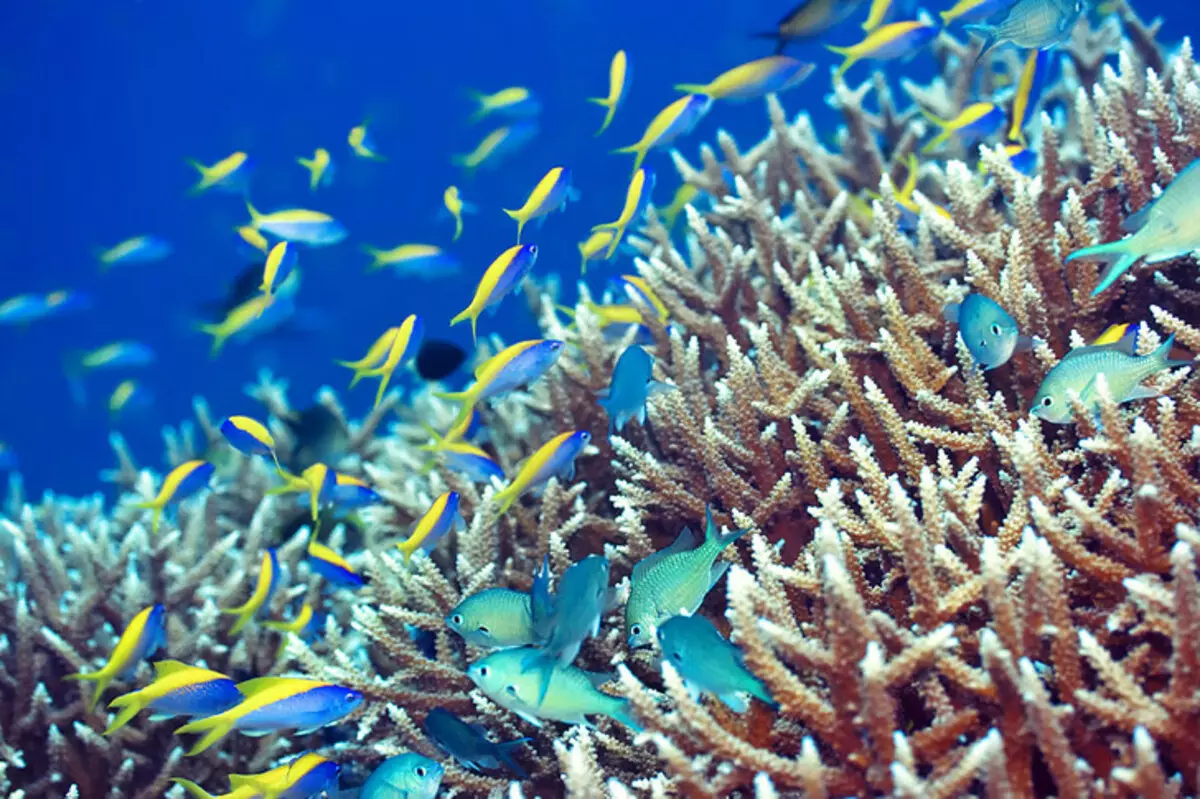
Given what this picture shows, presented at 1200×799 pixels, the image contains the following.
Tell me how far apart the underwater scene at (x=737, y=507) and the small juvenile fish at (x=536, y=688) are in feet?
0.04

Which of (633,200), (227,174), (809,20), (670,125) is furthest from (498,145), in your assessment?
(809,20)

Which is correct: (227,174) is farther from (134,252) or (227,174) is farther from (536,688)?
(536,688)

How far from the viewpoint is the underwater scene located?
5.36 feet

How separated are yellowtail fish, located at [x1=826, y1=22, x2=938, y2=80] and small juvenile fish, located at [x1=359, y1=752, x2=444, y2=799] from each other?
13.8 ft

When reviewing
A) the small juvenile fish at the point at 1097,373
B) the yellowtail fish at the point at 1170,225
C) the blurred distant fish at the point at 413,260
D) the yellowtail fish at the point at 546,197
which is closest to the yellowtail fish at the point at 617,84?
the yellowtail fish at the point at 546,197

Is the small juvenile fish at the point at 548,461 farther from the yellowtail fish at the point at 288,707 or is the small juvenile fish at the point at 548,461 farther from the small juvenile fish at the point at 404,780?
the small juvenile fish at the point at 404,780

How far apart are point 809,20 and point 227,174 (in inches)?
175

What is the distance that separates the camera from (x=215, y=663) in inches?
148

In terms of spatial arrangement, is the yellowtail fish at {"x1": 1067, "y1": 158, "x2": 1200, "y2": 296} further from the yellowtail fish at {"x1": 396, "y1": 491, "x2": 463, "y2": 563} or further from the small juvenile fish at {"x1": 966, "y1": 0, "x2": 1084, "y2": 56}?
the yellowtail fish at {"x1": 396, "y1": 491, "x2": 463, "y2": 563}

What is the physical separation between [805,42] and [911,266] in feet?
7.08

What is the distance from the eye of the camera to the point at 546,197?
3.69 metres

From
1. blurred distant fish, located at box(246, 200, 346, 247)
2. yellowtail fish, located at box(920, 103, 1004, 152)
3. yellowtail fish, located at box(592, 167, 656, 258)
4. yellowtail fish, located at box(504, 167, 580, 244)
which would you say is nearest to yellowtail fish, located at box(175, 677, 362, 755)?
yellowtail fish, located at box(504, 167, 580, 244)

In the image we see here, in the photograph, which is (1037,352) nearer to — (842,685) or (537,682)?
(842,685)

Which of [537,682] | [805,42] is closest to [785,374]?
[537,682]
